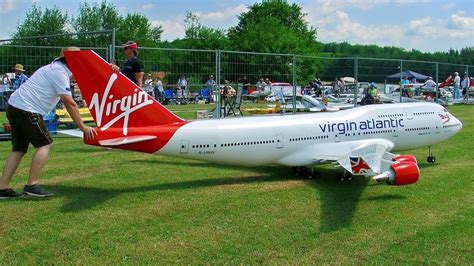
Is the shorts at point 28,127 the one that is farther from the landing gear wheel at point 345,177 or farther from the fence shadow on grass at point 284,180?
the landing gear wheel at point 345,177

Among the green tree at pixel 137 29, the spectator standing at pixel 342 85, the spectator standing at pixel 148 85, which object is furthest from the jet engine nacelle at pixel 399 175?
the green tree at pixel 137 29

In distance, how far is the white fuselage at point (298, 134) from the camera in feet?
31.4

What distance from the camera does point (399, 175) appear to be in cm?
831

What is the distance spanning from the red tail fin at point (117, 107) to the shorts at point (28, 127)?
0.95m

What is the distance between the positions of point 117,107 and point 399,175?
490 cm

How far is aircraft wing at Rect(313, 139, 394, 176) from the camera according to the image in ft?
29.0

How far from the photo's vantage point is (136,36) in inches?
3014

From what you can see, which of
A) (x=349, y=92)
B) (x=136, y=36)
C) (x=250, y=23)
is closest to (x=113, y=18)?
(x=136, y=36)

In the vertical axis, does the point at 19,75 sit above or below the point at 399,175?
above

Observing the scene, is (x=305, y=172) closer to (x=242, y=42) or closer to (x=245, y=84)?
(x=245, y=84)

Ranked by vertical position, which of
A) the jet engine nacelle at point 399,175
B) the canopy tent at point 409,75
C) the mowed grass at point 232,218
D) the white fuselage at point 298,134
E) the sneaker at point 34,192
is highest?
the canopy tent at point 409,75

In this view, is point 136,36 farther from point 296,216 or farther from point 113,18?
point 296,216

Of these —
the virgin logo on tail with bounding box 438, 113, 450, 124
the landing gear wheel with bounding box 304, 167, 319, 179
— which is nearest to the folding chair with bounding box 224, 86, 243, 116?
the virgin logo on tail with bounding box 438, 113, 450, 124

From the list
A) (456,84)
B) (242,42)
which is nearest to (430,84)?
A: (456,84)
